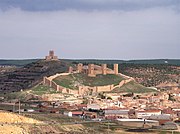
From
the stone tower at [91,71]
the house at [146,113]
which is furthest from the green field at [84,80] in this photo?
the house at [146,113]

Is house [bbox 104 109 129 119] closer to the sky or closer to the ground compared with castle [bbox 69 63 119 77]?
closer to the ground

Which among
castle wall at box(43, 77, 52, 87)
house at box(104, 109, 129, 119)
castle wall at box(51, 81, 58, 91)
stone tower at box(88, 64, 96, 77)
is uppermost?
stone tower at box(88, 64, 96, 77)

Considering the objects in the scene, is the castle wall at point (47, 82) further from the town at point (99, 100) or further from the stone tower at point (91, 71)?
the stone tower at point (91, 71)

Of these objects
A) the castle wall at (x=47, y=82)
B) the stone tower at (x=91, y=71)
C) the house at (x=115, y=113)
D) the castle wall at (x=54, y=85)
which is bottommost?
the house at (x=115, y=113)

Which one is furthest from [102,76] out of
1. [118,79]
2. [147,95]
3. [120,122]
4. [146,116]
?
[120,122]

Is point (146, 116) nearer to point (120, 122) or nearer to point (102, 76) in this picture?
point (120, 122)

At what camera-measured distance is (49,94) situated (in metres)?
168

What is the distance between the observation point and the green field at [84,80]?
177000mm

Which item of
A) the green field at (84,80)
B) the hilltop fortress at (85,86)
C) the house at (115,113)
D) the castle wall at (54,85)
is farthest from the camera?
the green field at (84,80)

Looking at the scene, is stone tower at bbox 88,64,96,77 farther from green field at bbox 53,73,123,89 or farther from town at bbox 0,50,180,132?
green field at bbox 53,73,123,89

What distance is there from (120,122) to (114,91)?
218 ft

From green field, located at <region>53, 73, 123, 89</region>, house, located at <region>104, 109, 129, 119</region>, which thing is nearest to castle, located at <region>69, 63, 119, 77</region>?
green field, located at <region>53, 73, 123, 89</region>

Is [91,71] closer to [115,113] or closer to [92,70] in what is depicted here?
[92,70]

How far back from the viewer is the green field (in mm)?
177000
